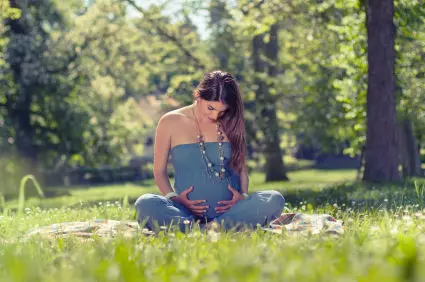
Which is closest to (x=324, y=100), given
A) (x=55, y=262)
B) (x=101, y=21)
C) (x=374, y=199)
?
(x=101, y=21)

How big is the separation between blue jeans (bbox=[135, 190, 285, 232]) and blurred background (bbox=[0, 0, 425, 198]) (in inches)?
410

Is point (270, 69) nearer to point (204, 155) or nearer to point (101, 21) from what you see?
point (101, 21)

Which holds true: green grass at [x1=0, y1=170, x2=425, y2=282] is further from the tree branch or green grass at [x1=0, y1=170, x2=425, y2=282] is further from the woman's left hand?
the tree branch

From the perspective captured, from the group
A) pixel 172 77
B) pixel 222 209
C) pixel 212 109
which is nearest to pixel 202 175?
pixel 222 209

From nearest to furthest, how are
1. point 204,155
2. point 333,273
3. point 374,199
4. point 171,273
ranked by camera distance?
point 333,273, point 171,273, point 204,155, point 374,199

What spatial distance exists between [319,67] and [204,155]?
17.2m

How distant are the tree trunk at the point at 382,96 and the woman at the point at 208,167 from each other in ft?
25.1

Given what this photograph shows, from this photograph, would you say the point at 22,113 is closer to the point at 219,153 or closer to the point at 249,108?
the point at 249,108

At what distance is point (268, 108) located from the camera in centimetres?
2547

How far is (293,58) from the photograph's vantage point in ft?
85.2

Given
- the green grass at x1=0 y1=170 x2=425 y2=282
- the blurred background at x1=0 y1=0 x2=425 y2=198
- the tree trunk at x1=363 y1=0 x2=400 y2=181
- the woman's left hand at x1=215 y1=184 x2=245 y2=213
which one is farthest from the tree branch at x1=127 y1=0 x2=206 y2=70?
the green grass at x1=0 y1=170 x2=425 y2=282

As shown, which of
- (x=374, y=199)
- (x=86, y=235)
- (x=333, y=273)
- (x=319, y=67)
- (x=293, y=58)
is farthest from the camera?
(x=293, y=58)

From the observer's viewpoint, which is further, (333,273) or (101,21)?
(101,21)

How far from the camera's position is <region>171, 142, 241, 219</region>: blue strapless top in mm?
7234
